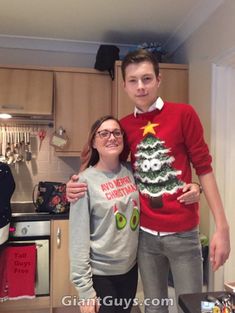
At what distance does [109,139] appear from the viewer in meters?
1.20

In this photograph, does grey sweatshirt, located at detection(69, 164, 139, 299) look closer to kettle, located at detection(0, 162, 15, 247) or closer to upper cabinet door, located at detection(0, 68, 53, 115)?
kettle, located at detection(0, 162, 15, 247)

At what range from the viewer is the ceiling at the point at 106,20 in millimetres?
1978

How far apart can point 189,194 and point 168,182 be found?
9cm

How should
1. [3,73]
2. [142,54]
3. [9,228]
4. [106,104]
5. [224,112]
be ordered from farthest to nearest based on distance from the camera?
[106,104] → [3,73] → [9,228] → [224,112] → [142,54]

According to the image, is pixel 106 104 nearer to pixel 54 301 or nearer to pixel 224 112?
pixel 224 112

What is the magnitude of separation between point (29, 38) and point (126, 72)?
5.91 feet

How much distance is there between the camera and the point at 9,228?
217 cm

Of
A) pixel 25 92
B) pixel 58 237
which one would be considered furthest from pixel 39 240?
pixel 25 92

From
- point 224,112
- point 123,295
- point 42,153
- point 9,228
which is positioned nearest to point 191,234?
point 123,295

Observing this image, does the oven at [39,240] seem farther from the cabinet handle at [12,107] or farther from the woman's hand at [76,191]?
the woman's hand at [76,191]

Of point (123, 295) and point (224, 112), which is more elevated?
point (224, 112)

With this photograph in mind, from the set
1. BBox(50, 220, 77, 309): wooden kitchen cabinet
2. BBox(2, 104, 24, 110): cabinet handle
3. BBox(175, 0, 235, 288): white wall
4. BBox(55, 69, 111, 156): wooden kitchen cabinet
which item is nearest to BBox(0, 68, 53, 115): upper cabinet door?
BBox(2, 104, 24, 110): cabinet handle

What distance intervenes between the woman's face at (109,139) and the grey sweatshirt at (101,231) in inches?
4.6

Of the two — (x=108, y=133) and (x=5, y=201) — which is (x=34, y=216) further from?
(x=108, y=133)
